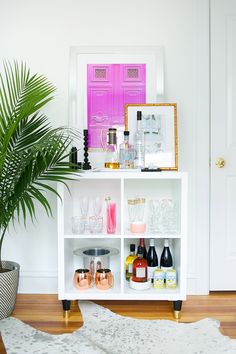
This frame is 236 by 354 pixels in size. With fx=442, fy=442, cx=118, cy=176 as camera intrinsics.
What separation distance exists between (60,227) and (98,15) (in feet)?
4.66

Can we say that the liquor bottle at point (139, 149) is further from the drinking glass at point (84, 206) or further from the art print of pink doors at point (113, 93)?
the drinking glass at point (84, 206)

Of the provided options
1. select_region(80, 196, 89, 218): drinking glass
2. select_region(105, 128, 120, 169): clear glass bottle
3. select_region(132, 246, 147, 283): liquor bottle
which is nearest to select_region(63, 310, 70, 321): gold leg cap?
select_region(132, 246, 147, 283): liquor bottle

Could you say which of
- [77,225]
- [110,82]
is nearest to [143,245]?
[77,225]

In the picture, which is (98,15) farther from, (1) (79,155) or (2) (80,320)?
(2) (80,320)

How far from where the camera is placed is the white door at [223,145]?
292cm

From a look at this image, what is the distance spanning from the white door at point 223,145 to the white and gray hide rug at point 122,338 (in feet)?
1.95

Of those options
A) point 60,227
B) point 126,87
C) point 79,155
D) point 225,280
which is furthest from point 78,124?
point 225,280

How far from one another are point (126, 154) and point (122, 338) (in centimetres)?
106

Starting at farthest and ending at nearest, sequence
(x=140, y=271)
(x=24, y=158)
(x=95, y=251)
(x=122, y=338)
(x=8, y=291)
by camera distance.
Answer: (x=95, y=251), (x=140, y=271), (x=8, y=291), (x=24, y=158), (x=122, y=338)

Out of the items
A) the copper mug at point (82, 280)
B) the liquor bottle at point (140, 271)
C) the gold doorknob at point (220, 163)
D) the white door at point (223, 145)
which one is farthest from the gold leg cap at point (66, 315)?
the gold doorknob at point (220, 163)

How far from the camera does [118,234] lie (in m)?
2.61

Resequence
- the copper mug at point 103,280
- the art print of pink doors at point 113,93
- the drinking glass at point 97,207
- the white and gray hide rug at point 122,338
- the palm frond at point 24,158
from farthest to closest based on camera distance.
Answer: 1. the art print of pink doors at point 113,93
2. the drinking glass at point 97,207
3. the copper mug at point 103,280
4. the palm frond at point 24,158
5. the white and gray hide rug at point 122,338

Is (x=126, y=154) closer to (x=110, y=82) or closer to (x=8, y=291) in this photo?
(x=110, y=82)

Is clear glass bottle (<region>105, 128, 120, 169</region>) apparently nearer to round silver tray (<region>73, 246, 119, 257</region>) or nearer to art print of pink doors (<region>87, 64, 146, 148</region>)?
art print of pink doors (<region>87, 64, 146, 148</region>)
